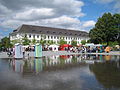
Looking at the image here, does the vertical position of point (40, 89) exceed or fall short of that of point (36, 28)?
it falls short

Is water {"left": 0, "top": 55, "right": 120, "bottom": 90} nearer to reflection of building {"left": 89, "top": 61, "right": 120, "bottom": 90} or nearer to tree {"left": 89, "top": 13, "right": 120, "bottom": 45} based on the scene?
reflection of building {"left": 89, "top": 61, "right": 120, "bottom": 90}

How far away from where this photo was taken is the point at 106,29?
208 ft

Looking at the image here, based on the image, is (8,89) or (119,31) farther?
(119,31)

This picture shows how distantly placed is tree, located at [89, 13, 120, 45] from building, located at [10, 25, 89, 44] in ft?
107

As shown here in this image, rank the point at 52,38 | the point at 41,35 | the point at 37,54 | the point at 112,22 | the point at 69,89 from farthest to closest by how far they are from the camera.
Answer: the point at 52,38, the point at 41,35, the point at 112,22, the point at 37,54, the point at 69,89

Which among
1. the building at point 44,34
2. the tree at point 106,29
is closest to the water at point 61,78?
the tree at point 106,29

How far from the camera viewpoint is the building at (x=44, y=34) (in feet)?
313

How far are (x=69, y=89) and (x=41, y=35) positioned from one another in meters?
97.4

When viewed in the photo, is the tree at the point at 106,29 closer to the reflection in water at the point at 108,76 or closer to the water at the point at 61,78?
the water at the point at 61,78

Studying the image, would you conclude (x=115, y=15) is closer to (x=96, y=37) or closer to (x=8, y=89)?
(x=96, y=37)

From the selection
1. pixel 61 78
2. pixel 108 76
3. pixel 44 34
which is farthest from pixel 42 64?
pixel 44 34

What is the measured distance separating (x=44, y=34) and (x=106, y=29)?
1971 inches

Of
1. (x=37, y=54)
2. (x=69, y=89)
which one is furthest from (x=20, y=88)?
(x=37, y=54)

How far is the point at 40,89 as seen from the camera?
259 inches
